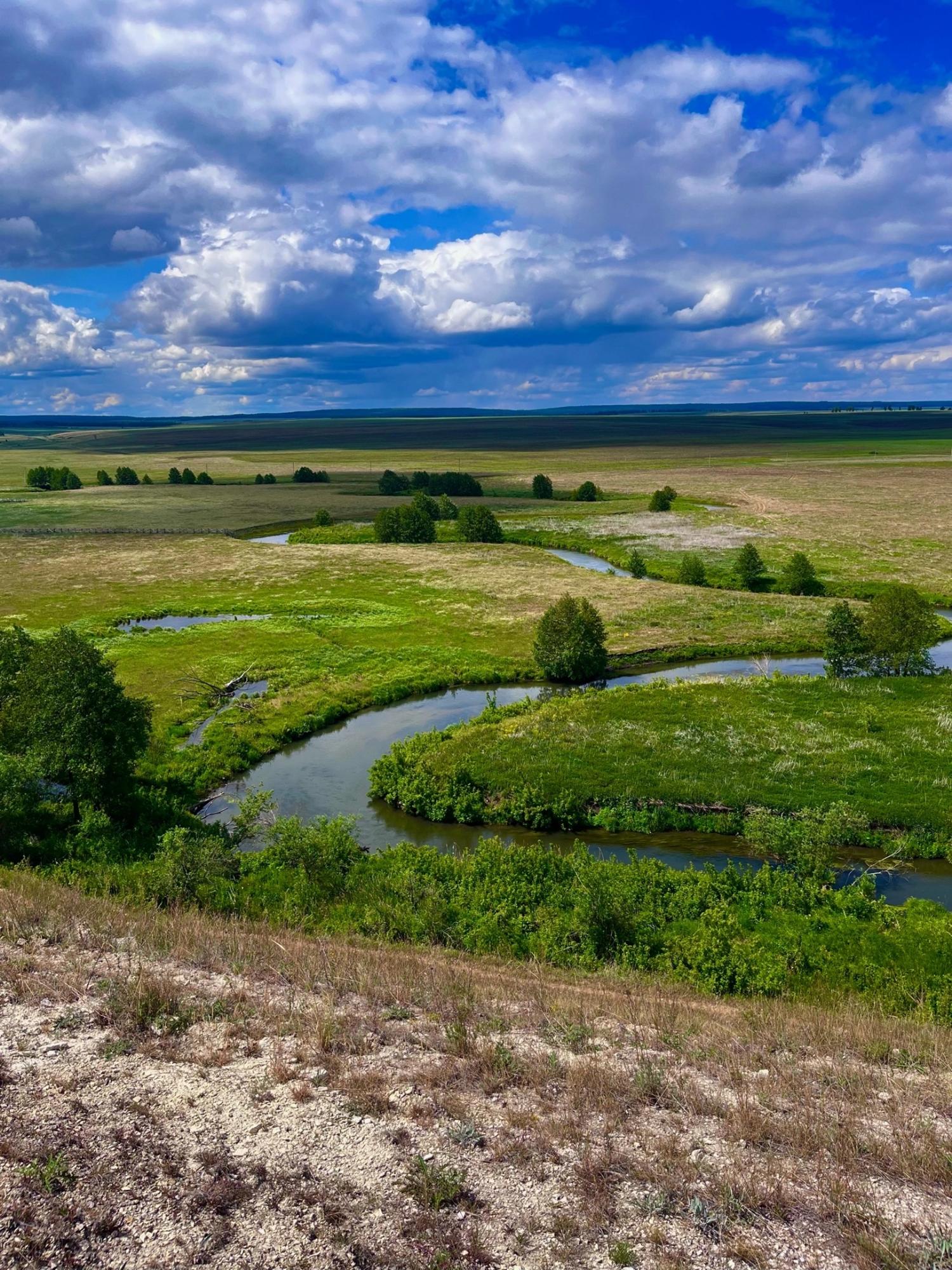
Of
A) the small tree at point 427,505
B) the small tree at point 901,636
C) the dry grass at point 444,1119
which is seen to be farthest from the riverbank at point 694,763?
the small tree at point 427,505

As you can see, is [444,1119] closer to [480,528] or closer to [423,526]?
[480,528]

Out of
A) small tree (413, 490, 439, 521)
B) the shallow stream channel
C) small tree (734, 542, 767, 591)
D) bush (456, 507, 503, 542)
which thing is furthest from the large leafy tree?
small tree (413, 490, 439, 521)

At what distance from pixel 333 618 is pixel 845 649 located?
3484 cm

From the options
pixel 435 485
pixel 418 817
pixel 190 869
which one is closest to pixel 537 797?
pixel 418 817

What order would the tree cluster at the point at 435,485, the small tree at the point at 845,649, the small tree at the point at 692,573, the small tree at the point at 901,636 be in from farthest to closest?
the tree cluster at the point at 435,485 → the small tree at the point at 692,573 → the small tree at the point at 845,649 → the small tree at the point at 901,636

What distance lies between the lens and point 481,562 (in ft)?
255

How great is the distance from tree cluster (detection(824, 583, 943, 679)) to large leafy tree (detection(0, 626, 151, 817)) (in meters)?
33.2

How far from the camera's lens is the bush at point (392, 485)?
13875cm

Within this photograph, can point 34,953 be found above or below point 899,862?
above

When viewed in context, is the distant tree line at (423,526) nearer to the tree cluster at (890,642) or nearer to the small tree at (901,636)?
the tree cluster at (890,642)

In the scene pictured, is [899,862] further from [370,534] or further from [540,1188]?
[370,534]

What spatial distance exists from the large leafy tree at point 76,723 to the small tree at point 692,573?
164 feet

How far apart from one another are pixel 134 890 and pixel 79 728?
723 centimetres

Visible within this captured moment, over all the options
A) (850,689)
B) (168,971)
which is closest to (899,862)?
(850,689)
